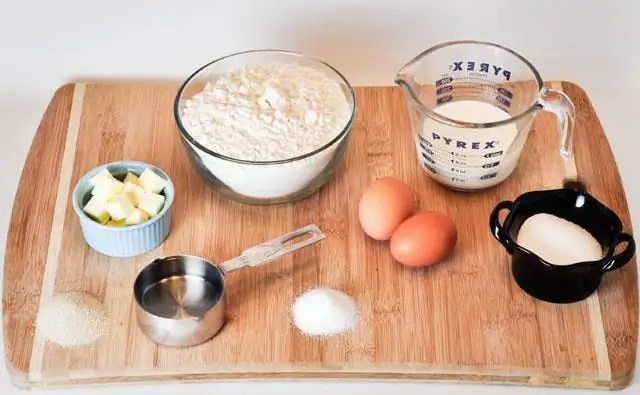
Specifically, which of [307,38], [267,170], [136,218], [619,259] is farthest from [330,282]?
[307,38]

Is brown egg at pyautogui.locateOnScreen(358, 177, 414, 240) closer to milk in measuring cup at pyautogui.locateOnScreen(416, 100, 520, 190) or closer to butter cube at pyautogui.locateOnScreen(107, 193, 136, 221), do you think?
milk in measuring cup at pyautogui.locateOnScreen(416, 100, 520, 190)

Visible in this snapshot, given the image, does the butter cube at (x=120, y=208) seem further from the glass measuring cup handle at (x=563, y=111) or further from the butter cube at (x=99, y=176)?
the glass measuring cup handle at (x=563, y=111)

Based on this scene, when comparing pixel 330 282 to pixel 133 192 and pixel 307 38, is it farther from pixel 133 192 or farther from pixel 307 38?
pixel 307 38

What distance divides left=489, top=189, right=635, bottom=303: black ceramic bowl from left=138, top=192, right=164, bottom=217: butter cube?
46cm

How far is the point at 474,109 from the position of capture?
155cm

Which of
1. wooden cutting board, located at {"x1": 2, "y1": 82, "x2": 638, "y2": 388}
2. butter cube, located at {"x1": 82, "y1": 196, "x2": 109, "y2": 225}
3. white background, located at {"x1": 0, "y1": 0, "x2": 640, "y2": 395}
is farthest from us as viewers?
white background, located at {"x1": 0, "y1": 0, "x2": 640, "y2": 395}

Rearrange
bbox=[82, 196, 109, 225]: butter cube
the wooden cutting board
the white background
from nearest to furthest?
the wooden cutting board → bbox=[82, 196, 109, 225]: butter cube → the white background

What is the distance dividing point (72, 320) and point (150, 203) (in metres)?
0.20

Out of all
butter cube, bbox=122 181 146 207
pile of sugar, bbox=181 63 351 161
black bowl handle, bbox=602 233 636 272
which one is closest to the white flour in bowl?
pile of sugar, bbox=181 63 351 161

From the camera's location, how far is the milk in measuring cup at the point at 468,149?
4.83 ft

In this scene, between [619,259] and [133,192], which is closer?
[619,259]

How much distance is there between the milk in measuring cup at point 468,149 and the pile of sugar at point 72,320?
20.7 inches

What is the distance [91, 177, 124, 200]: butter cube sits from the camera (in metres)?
1.43

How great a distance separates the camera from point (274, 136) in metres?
1.46
